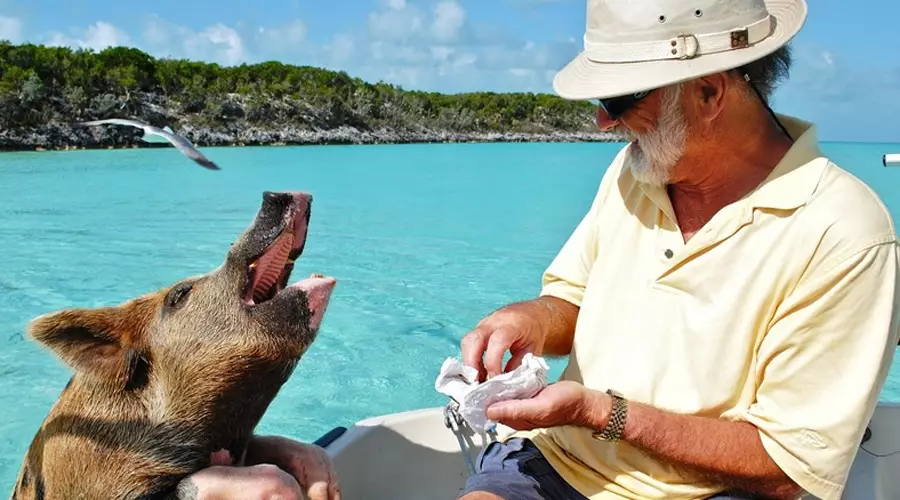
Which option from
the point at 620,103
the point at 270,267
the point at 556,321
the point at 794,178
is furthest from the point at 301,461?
the point at 794,178

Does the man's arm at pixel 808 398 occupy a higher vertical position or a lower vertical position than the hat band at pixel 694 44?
lower

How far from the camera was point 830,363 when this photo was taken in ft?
7.05

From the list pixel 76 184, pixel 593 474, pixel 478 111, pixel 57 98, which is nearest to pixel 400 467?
pixel 593 474

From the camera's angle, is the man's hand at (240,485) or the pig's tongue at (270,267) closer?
the man's hand at (240,485)

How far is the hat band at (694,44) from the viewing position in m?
2.31

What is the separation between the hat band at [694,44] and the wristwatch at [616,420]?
37.8 inches

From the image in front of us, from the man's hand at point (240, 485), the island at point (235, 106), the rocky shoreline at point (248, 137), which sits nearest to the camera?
the man's hand at point (240, 485)

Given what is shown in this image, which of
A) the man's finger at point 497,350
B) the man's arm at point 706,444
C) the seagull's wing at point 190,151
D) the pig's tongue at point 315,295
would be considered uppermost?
the seagull's wing at point 190,151

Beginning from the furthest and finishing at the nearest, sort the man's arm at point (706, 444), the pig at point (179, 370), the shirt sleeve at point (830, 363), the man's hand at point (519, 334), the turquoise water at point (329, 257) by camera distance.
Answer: the turquoise water at point (329, 257) < the man's hand at point (519, 334) < the pig at point (179, 370) < the man's arm at point (706, 444) < the shirt sleeve at point (830, 363)

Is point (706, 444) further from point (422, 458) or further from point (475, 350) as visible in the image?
point (422, 458)

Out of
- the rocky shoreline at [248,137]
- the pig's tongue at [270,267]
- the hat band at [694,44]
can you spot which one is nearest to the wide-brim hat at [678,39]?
the hat band at [694,44]

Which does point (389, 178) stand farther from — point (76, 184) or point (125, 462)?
point (125, 462)

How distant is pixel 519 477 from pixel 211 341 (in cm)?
103

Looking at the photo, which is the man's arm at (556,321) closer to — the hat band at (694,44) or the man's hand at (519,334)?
the man's hand at (519,334)
